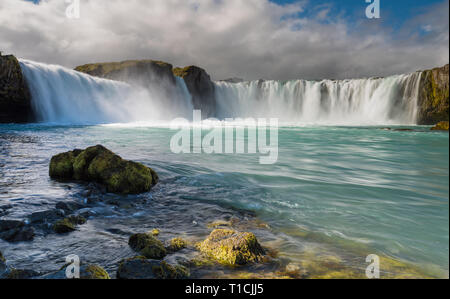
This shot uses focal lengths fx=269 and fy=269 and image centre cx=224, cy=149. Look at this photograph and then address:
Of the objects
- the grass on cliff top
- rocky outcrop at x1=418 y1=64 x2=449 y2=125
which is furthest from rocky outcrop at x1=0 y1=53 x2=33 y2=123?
rocky outcrop at x1=418 y1=64 x2=449 y2=125

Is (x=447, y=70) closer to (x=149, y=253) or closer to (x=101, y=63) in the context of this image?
(x=149, y=253)

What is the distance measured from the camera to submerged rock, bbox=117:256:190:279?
2.65 m

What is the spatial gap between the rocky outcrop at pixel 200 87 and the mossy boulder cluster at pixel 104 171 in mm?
53769

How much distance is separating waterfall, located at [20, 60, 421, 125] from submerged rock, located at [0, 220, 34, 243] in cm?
2789

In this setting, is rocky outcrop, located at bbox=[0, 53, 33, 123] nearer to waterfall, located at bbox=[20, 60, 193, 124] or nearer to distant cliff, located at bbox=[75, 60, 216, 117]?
waterfall, located at bbox=[20, 60, 193, 124]

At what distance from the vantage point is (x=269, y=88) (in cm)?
6050

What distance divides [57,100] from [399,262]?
33.7m

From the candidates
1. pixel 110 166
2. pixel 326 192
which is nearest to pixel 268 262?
pixel 326 192

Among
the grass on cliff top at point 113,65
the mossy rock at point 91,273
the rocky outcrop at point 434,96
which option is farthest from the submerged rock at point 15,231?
the grass on cliff top at point 113,65

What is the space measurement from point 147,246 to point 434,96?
164 ft

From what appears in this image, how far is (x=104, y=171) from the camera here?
6492 millimetres

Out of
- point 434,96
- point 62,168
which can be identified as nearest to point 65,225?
point 62,168

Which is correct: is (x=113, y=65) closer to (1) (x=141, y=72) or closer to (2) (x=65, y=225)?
(1) (x=141, y=72)

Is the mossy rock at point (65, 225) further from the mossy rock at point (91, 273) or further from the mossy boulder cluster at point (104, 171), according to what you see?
the mossy boulder cluster at point (104, 171)
